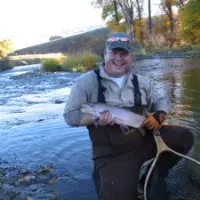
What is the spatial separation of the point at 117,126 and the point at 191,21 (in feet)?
108

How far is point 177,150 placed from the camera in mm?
4340

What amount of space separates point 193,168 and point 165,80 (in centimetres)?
1138

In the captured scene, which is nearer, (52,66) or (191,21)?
(52,66)

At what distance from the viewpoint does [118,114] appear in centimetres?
378

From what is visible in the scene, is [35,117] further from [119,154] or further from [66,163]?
[119,154]

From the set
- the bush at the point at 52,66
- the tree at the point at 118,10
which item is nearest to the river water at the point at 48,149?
the bush at the point at 52,66

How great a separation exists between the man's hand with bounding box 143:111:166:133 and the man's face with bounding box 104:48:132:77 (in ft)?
1.91

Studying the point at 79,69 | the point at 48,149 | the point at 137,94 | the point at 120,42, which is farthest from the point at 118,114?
the point at 79,69

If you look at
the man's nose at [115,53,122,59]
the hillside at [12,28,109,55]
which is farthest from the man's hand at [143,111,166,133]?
the hillside at [12,28,109,55]

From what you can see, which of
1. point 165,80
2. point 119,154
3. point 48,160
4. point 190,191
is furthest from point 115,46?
point 165,80

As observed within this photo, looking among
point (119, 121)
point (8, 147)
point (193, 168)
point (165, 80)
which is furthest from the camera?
point (165, 80)

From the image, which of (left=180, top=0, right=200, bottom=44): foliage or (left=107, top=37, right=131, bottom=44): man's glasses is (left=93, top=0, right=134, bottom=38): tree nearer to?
(left=180, top=0, right=200, bottom=44): foliage

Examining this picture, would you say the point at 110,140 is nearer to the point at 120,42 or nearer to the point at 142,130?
the point at 142,130

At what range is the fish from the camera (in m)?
3.76
